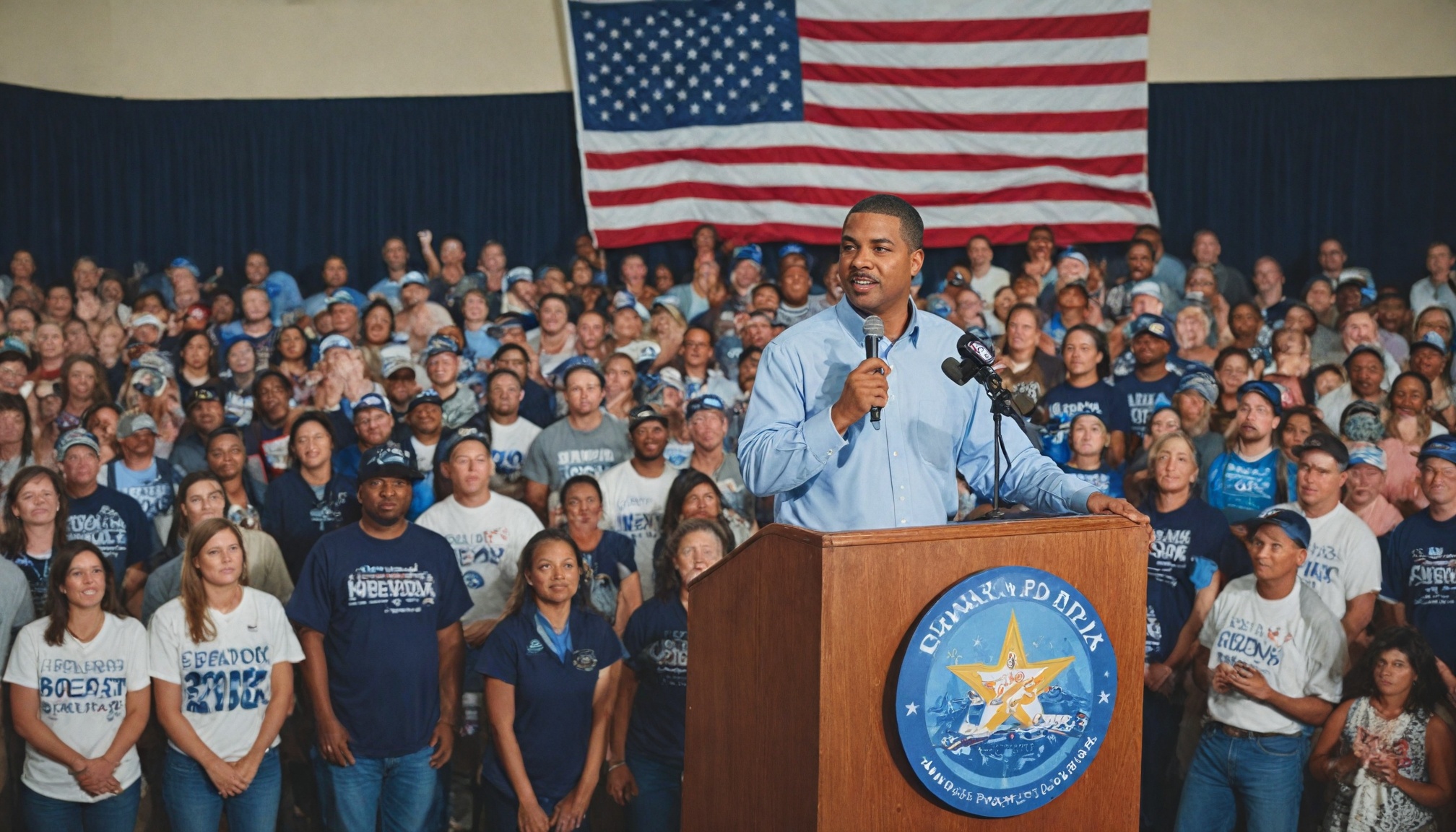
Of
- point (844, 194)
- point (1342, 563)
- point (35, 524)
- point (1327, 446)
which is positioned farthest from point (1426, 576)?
point (844, 194)

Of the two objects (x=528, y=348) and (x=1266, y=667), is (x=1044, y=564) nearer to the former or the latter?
(x=1266, y=667)

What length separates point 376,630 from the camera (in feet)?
16.2

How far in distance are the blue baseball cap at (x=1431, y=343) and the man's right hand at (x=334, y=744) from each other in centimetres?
555

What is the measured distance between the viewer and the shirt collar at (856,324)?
2.83 m

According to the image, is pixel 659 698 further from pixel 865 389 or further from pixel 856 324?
pixel 865 389

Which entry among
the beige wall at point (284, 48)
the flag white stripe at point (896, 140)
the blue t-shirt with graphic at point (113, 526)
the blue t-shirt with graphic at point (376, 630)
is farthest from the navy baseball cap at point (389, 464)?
the beige wall at point (284, 48)

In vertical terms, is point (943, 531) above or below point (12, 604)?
above

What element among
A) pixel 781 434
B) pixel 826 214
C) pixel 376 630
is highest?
pixel 826 214

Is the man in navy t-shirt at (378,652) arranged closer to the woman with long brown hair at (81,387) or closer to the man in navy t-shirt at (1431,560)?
the woman with long brown hair at (81,387)

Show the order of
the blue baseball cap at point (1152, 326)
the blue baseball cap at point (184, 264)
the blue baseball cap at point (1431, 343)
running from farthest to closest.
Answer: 1. the blue baseball cap at point (184, 264)
2. the blue baseball cap at point (1431, 343)
3. the blue baseball cap at point (1152, 326)

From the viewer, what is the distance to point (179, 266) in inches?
402

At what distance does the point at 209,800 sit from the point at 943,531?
11.4 ft

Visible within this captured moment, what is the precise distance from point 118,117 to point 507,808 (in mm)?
9282

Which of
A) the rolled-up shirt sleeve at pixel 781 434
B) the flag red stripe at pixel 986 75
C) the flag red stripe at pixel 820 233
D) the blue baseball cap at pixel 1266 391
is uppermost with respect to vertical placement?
the flag red stripe at pixel 986 75
